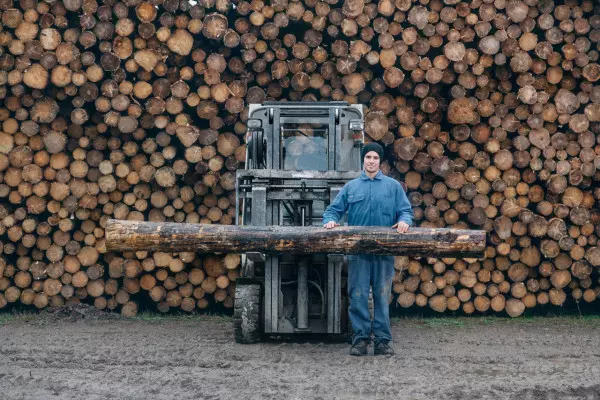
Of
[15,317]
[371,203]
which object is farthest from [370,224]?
[15,317]

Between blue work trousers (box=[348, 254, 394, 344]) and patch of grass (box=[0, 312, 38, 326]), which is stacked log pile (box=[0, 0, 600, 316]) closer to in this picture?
patch of grass (box=[0, 312, 38, 326])

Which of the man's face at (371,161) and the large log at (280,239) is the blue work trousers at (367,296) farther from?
the man's face at (371,161)

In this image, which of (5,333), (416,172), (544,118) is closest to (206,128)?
(416,172)

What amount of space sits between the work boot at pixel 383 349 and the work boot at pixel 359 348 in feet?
0.30

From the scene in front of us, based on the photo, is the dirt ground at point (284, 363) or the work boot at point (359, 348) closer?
the dirt ground at point (284, 363)

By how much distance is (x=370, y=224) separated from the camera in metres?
5.84

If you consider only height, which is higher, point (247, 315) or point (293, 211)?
point (293, 211)

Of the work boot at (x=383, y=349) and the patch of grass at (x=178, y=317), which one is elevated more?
the work boot at (x=383, y=349)

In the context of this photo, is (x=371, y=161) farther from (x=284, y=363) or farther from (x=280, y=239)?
(x=284, y=363)

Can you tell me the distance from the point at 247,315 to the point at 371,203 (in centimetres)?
145

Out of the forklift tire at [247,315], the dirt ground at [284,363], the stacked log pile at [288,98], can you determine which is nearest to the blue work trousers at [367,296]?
the dirt ground at [284,363]

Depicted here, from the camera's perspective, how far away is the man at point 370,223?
5.83 metres

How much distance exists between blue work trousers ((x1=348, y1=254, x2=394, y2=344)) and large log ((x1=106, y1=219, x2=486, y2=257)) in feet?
1.75

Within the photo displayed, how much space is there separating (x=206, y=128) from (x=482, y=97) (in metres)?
3.00
